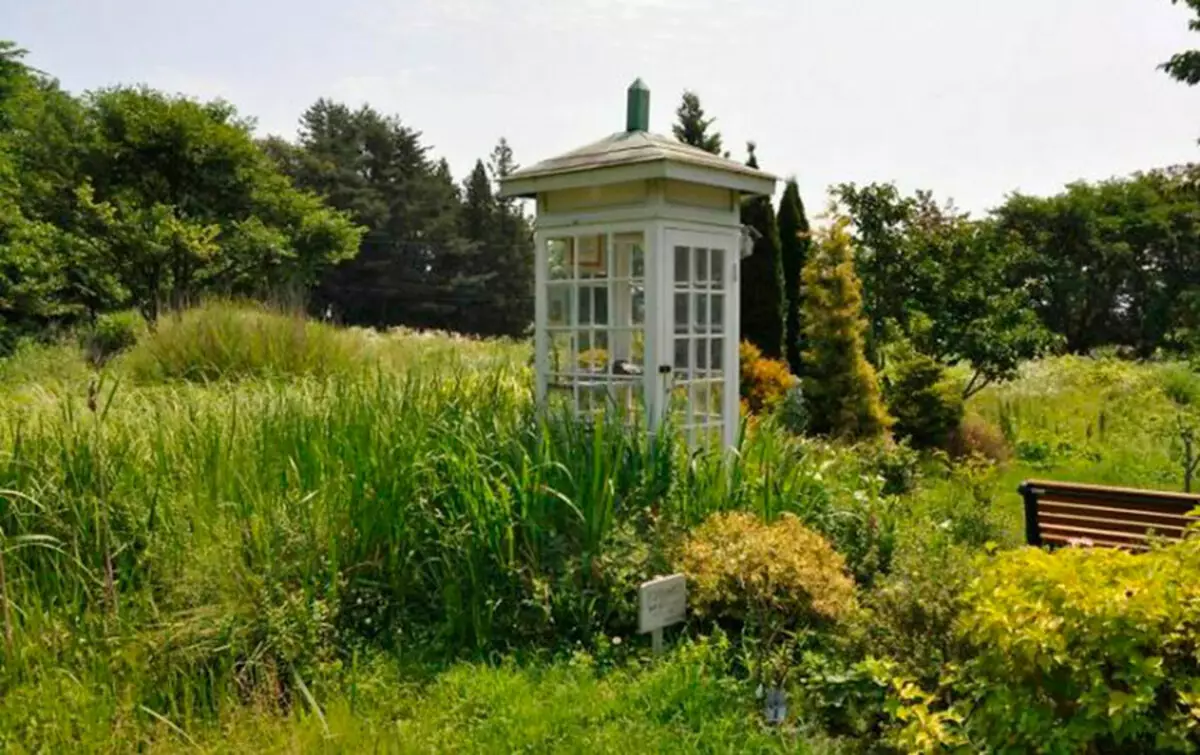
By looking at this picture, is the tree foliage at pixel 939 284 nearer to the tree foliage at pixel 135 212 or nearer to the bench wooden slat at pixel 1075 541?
the bench wooden slat at pixel 1075 541

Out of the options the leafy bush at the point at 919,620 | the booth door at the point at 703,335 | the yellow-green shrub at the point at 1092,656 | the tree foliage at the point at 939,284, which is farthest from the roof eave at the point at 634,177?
the tree foliage at the point at 939,284

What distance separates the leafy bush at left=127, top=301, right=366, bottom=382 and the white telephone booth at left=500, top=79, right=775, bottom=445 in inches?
111

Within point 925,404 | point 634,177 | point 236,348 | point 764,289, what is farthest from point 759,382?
point 236,348

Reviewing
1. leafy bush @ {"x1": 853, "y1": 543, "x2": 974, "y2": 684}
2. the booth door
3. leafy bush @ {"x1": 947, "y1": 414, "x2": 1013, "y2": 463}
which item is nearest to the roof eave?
the booth door

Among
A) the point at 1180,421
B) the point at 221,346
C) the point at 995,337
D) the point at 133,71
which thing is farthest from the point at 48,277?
the point at 1180,421

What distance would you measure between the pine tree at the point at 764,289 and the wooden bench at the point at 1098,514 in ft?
22.6

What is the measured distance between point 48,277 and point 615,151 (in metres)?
14.5

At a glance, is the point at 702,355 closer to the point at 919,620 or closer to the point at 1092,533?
the point at 1092,533

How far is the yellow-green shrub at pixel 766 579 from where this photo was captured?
9.95 ft

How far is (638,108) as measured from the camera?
16.3 feet

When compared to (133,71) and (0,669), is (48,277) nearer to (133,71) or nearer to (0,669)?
(133,71)

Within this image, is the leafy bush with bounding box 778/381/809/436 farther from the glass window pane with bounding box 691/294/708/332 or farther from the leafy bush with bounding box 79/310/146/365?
the leafy bush with bounding box 79/310/146/365

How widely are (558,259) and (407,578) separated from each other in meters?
2.24

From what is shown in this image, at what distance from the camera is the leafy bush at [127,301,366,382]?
722 cm
